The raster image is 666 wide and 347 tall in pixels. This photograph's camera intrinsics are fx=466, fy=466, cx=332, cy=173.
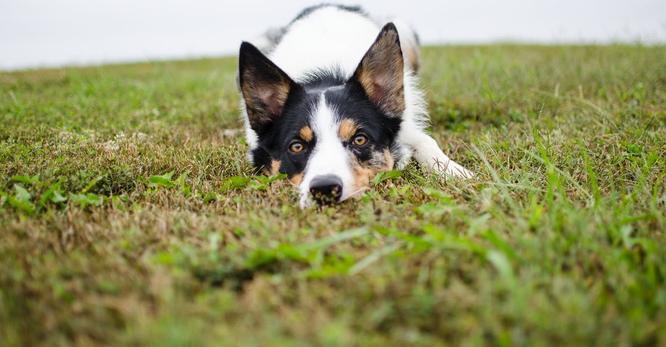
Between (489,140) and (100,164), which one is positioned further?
(489,140)

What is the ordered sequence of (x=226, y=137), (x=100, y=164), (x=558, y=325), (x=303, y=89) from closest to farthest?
1. (x=558, y=325)
2. (x=100, y=164)
3. (x=303, y=89)
4. (x=226, y=137)

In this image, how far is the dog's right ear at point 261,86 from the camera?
3139 mm

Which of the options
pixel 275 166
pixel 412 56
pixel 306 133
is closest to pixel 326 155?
pixel 306 133

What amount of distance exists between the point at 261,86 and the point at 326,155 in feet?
2.69

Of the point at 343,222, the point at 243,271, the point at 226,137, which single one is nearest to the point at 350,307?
the point at 243,271

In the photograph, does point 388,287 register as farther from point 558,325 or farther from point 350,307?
point 558,325

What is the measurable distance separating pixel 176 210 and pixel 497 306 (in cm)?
161

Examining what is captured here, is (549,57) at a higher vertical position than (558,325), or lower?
higher

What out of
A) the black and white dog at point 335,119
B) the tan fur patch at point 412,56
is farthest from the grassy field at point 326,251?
the tan fur patch at point 412,56

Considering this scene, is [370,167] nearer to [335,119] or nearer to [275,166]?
[335,119]

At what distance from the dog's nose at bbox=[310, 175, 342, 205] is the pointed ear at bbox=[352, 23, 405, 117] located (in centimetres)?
108

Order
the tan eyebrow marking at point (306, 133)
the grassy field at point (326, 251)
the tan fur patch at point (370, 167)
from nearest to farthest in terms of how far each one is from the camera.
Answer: the grassy field at point (326, 251) → the tan fur patch at point (370, 167) → the tan eyebrow marking at point (306, 133)

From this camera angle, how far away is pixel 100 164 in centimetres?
296

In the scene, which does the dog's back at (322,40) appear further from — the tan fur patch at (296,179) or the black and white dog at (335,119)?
the tan fur patch at (296,179)
